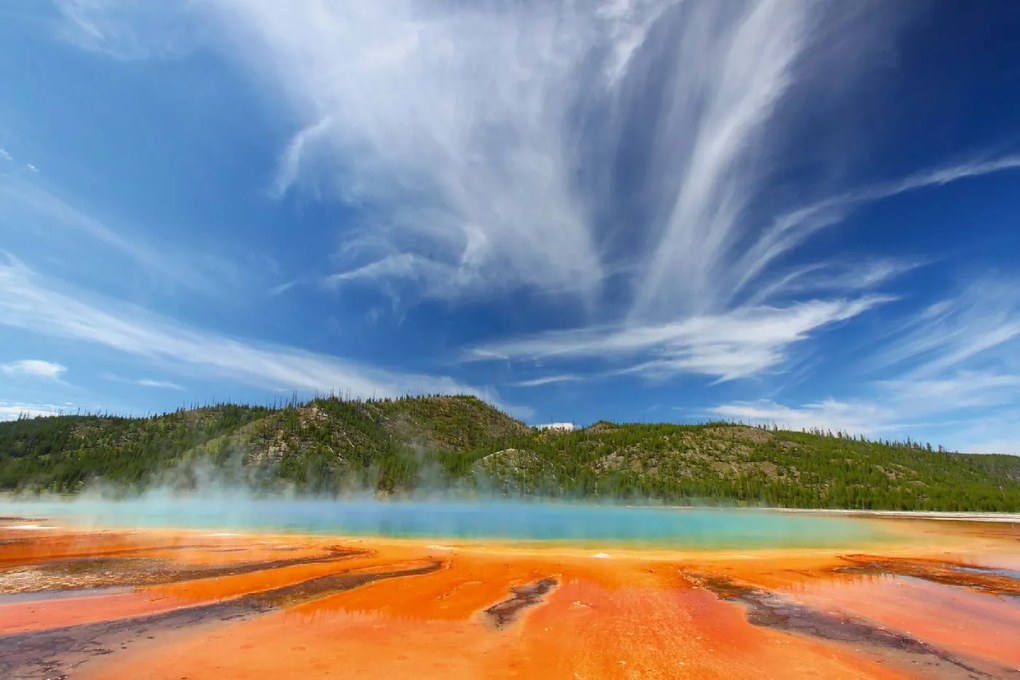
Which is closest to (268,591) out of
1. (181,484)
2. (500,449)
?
(181,484)

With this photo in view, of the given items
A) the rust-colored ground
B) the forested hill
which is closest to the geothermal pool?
the rust-colored ground

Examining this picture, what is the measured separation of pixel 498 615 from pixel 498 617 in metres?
0.24

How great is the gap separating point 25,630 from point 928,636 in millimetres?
23186

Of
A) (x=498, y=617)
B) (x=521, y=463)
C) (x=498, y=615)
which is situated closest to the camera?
(x=498, y=617)

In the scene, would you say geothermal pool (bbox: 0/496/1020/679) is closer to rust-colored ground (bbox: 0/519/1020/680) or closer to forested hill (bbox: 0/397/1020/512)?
rust-colored ground (bbox: 0/519/1020/680)

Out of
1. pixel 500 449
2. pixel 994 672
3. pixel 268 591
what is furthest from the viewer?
pixel 500 449

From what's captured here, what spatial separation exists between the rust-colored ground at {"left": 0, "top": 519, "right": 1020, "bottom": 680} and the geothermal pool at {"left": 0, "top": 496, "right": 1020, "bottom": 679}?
0.26 feet

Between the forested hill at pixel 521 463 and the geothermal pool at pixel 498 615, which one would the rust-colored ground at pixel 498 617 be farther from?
the forested hill at pixel 521 463

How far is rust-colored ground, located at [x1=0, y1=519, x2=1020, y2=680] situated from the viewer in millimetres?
10383

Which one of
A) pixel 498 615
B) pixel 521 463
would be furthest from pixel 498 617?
pixel 521 463

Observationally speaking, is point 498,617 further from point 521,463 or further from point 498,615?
point 521,463

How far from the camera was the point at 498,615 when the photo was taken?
14602 mm

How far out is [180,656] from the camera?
1070 centimetres

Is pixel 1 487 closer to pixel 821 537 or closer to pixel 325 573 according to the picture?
pixel 325 573
